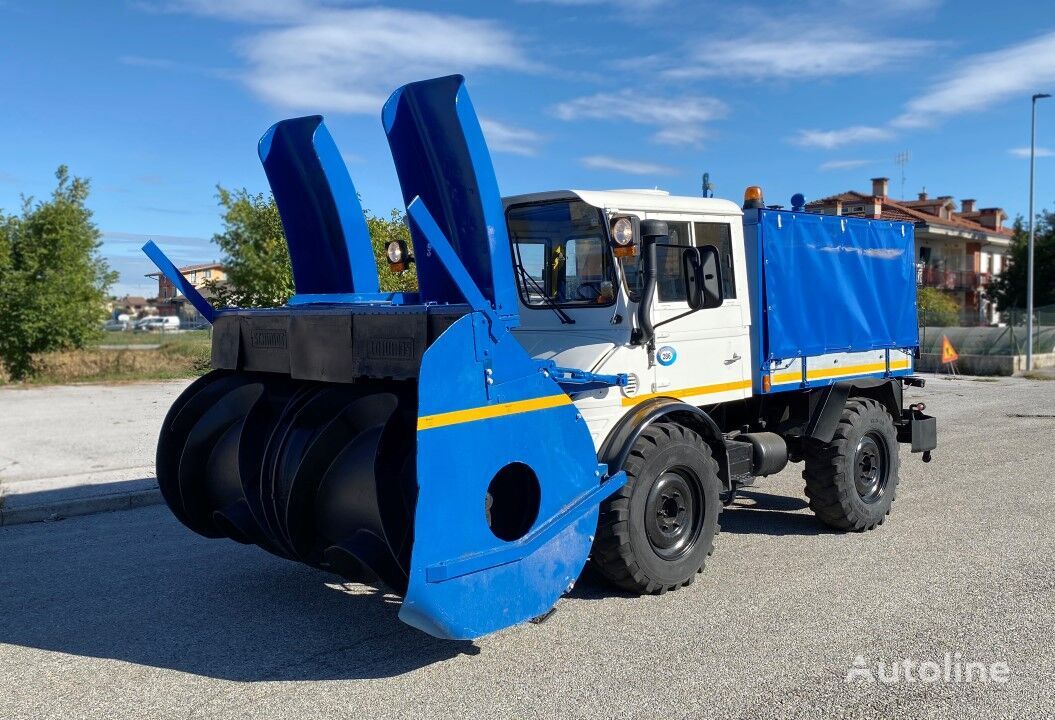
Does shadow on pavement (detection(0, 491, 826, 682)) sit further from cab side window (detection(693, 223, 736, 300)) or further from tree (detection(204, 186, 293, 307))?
tree (detection(204, 186, 293, 307))

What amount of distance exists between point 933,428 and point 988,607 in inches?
134

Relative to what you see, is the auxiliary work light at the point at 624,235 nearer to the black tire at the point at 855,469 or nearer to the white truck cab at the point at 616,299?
the white truck cab at the point at 616,299

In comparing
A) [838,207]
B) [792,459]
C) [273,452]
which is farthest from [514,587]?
[838,207]

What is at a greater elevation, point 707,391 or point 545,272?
point 545,272

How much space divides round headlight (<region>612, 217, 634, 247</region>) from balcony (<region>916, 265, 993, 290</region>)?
48268 millimetres

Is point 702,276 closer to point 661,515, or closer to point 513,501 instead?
point 661,515

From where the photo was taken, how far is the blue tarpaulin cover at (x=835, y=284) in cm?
671

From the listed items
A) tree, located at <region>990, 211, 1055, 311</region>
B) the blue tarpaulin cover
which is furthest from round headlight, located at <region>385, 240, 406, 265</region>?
tree, located at <region>990, 211, 1055, 311</region>

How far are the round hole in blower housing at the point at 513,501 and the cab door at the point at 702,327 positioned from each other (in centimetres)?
150

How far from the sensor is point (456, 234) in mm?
5016

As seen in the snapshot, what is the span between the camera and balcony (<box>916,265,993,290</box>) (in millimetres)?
50606

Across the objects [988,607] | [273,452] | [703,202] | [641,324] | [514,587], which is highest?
[703,202]

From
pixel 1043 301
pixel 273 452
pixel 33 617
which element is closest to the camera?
pixel 273 452

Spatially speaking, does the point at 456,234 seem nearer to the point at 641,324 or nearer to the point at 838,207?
A: the point at 641,324
